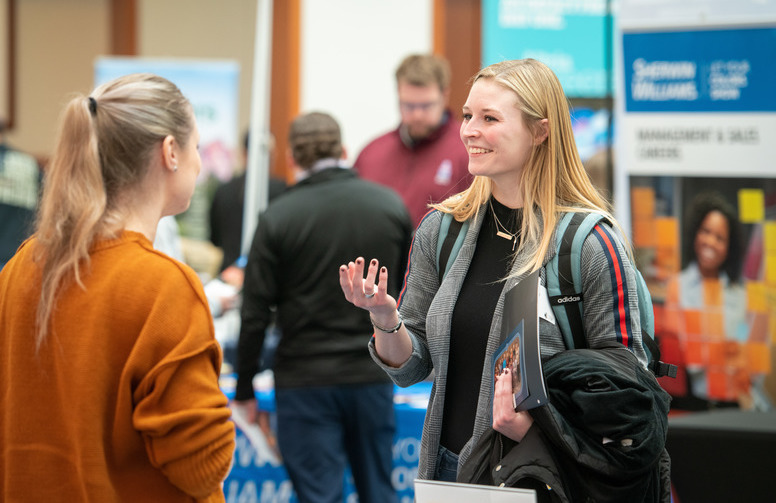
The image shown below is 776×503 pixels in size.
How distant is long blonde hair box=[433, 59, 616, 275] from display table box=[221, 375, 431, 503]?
72.6 inches

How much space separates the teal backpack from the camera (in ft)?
5.68

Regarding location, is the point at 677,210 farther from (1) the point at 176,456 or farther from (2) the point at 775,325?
(1) the point at 176,456

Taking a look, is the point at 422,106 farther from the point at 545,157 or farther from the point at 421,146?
the point at 545,157

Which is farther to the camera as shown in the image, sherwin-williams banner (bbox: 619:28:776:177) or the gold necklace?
sherwin-williams banner (bbox: 619:28:776:177)

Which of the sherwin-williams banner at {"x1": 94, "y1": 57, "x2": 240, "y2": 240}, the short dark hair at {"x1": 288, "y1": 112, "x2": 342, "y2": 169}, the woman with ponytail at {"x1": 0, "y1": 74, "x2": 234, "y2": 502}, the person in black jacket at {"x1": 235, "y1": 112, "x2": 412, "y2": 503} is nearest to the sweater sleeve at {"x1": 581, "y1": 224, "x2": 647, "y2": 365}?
the woman with ponytail at {"x1": 0, "y1": 74, "x2": 234, "y2": 502}

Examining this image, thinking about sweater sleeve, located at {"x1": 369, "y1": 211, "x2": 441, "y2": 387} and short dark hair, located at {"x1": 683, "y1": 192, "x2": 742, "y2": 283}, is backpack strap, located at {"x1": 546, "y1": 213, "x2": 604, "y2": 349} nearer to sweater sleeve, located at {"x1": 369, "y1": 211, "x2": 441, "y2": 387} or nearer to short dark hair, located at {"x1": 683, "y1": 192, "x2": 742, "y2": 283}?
sweater sleeve, located at {"x1": 369, "y1": 211, "x2": 441, "y2": 387}

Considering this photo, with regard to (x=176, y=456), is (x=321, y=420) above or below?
below

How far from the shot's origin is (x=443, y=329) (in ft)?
6.05

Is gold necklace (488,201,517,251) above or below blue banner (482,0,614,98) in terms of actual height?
below

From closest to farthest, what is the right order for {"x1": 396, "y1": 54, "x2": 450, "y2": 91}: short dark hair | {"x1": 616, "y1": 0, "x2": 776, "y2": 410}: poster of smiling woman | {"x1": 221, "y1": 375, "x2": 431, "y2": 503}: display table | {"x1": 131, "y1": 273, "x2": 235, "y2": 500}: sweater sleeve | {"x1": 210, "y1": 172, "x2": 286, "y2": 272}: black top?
{"x1": 131, "y1": 273, "x2": 235, "y2": 500}: sweater sleeve → {"x1": 221, "y1": 375, "x2": 431, "y2": 503}: display table → {"x1": 616, "y1": 0, "x2": 776, "y2": 410}: poster of smiling woman → {"x1": 396, "y1": 54, "x2": 450, "y2": 91}: short dark hair → {"x1": 210, "y1": 172, "x2": 286, "y2": 272}: black top

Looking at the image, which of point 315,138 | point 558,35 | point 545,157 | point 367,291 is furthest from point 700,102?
point 558,35

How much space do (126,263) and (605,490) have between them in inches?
36.1

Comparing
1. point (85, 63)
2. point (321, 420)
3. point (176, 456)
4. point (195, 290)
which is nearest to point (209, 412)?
point (176, 456)

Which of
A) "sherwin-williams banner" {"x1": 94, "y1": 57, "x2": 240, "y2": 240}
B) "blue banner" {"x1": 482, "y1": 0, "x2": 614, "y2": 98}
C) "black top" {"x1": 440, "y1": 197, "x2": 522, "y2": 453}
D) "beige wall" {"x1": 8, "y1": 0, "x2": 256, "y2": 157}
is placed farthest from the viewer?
"beige wall" {"x1": 8, "y1": 0, "x2": 256, "y2": 157}
